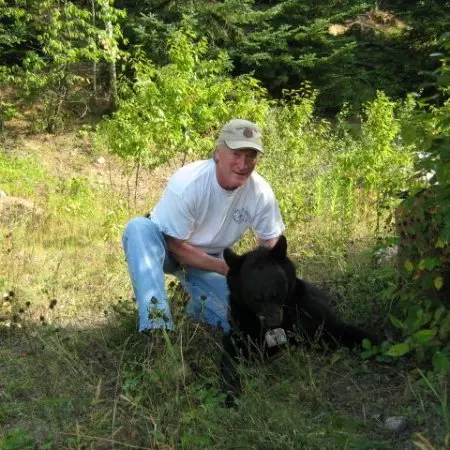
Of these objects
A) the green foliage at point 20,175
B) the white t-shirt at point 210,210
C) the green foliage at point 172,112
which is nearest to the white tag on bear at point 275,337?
the white t-shirt at point 210,210

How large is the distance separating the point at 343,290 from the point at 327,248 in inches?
52.8

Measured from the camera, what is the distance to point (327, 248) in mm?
6016

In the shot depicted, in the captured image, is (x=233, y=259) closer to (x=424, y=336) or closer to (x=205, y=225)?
(x=205, y=225)

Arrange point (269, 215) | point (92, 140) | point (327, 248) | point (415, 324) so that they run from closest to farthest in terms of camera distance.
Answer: point (415, 324) < point (269, 215) < point (327, 248) < point (92, 140)

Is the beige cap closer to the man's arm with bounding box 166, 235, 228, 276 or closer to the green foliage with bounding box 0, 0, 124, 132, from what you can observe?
the man's arm with bounding box 166, 235, 228, 276

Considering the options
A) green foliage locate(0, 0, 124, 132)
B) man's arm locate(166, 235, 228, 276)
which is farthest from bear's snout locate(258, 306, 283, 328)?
green foliage locate(0, 0, 124, 132)

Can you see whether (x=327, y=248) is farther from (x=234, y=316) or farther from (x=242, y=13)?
(x=242, y=13)

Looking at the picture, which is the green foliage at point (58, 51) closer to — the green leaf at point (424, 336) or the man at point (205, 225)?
the man at point (205, 225)

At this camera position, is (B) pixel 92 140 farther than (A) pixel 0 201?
Yes

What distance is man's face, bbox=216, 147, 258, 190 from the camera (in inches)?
159

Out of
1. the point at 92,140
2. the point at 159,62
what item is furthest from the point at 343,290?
the point at 92,140

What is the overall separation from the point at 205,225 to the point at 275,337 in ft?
3.15

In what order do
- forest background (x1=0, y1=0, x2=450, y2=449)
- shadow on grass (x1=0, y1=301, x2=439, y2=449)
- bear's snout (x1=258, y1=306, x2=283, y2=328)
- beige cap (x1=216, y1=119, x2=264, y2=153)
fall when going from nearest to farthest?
shadow on grass (x1=0, y1=301, x2=439, y2=449), forest background (x1=0, y1=0, x2=450, y2=449), bear's snout (x1=258, y1=306, x2=283, y2=328), beige cap (x1=216, y1=119, x2=264, y2=153)

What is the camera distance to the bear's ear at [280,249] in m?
3.62
